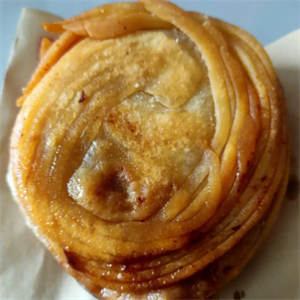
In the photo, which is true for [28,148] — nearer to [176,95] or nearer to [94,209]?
[94,209]

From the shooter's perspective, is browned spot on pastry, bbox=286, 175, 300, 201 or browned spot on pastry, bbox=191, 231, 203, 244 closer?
browned spot on pastry, bbox=191, 231, 203, 244

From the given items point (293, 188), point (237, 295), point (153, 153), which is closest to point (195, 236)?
point (153, 153)

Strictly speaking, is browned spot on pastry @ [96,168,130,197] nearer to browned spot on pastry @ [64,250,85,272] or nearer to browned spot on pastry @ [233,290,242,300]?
browned spot on pastry @ [64,250,85,272]

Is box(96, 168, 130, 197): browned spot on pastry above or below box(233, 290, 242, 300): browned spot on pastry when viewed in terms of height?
above

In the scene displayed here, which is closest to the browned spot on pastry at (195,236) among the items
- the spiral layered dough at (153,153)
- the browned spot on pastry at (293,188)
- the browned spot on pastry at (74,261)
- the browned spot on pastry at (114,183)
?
the spiral layered dough at (153,153)

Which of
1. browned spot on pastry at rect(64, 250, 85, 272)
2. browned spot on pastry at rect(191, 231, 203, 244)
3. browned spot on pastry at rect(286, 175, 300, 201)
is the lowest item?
browned spot on pastry at rect(64, 250, 85, 272)

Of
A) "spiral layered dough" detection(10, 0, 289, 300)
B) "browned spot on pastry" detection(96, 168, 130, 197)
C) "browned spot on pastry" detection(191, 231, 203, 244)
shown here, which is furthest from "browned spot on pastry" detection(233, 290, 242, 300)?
"browned spot on pastry" detection(96, 168, 130, 197)
